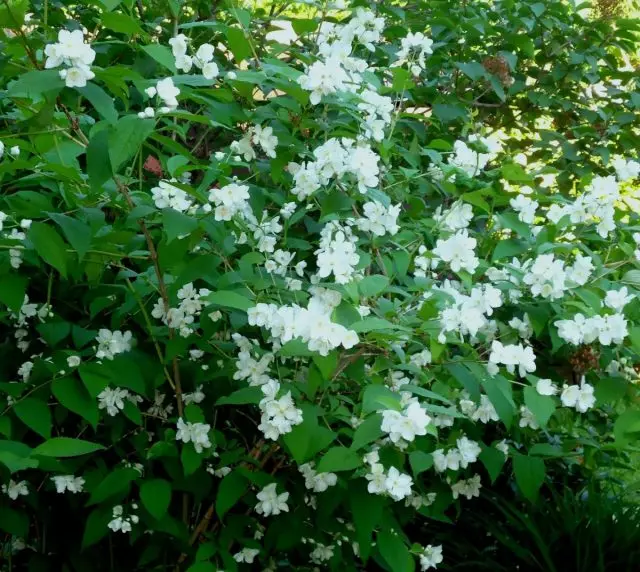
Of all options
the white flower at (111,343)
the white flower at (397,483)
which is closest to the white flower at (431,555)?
the white flower at (397,483)

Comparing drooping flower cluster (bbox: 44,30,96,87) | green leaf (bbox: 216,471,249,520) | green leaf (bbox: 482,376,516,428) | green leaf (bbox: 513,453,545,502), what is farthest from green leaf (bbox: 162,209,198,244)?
green leaf (bbox: 513,453,545,502)

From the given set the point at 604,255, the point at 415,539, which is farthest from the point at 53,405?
the point at 604,255

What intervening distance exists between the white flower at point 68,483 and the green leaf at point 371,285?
2.63 feet

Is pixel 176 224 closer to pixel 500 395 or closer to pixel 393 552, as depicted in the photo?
pixel 500 395

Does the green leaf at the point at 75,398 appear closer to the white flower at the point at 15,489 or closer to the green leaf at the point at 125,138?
the white flower at the point at 15,489

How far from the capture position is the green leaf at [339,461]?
168cm

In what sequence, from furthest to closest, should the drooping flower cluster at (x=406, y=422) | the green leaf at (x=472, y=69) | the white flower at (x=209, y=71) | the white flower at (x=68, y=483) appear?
1. the green leaf at (x=472, y=69)
2. the white flower at (x=68, y=483)
3. the white flower at (x=209, y=71)
4. the drooping flower cluster at (x=406, y=422)

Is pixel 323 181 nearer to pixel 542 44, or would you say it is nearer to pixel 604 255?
pixel 604 255

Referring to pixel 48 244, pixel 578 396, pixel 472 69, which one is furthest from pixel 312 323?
pixel 472 69

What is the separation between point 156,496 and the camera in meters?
1.92

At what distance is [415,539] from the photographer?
2.85 metres

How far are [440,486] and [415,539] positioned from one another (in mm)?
629

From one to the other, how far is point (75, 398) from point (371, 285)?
0.65m

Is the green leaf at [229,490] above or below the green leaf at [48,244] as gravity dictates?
below
